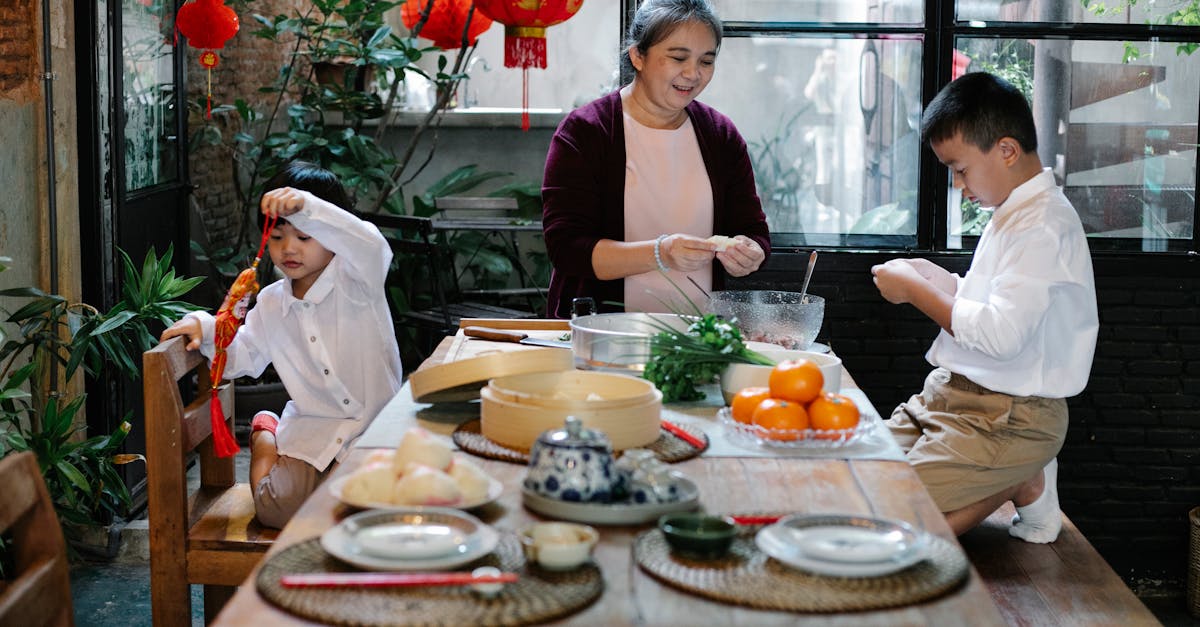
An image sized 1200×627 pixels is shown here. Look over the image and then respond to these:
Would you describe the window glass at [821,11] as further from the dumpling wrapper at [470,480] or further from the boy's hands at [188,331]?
the dumpling wrapper at [470,480]

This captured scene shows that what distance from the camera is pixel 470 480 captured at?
1.76m

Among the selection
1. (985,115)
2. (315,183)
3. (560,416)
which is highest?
(985,115)

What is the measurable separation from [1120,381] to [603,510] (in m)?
2.91

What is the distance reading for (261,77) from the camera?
25.3 ft

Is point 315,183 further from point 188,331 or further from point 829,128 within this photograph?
point 829,128

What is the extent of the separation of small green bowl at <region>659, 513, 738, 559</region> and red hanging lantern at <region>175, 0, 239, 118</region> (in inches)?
145

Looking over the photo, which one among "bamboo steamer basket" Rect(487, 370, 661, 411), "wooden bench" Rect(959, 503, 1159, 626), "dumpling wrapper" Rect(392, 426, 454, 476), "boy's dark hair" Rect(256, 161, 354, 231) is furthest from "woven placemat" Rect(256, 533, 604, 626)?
"boy's dark hair" Rect(256, 161, 354, 231)

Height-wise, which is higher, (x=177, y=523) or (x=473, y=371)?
(x=473, y=371)

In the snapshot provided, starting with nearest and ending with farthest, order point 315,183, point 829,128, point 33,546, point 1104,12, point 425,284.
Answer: point 33,546 < point 315,183 < point 1104,12 < point 829,128 < point 425,284

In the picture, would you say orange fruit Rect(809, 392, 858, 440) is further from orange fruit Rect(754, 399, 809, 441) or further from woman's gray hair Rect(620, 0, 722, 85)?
woman's gray hair Rect(620, 0, 722, 85)

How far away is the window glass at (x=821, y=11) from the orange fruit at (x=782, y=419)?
89.5 inches

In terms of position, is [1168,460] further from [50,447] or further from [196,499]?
[50,447]

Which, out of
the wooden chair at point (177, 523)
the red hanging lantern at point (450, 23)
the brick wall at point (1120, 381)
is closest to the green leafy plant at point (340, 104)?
the red hanging lantern at point (450, 23)

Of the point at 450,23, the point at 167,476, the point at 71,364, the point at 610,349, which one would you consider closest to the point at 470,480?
the point at 610,349
